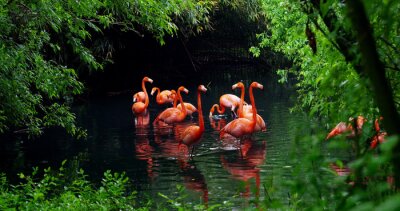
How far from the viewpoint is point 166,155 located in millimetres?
10031

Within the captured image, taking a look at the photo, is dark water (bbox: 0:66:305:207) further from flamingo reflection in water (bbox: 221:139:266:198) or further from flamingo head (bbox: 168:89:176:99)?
flamingo head (bbox: 168:89:176:99)

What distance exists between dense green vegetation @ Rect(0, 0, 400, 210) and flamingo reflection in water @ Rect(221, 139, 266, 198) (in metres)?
1.46

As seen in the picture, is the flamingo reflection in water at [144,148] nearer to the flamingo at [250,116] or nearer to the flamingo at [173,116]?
the flamingo at [173,116]

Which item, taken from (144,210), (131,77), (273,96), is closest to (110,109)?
(273,96)

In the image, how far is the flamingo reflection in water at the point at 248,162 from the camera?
8.37m

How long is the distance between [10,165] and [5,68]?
326cm

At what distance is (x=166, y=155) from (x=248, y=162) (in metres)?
1.50

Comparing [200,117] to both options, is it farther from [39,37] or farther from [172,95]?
[172,95]

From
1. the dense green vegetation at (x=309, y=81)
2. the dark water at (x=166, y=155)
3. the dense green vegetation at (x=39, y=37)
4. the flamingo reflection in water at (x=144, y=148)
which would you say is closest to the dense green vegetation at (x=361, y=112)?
the dense green vegetation at (x=309, y=81)

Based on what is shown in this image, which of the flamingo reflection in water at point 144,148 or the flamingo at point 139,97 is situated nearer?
the flamingo reflection in water at point 144,148

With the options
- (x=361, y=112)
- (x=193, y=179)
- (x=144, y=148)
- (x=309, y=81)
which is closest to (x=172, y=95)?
(x=144, y=148)

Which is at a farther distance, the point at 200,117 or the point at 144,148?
the point at 144,148

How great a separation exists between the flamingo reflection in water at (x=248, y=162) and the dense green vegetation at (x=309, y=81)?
4.80 feet

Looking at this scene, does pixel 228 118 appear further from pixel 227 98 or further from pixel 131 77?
pixel 131 77
